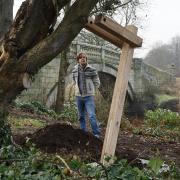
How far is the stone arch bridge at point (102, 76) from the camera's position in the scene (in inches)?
975

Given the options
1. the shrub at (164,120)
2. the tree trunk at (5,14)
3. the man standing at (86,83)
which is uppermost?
the tree trunk at (5,14)

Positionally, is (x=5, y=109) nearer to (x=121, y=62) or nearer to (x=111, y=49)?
(x=121, y=62)

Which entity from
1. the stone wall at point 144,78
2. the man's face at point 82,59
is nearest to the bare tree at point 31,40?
the man's face at point 82,59

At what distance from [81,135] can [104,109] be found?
889 centimetres

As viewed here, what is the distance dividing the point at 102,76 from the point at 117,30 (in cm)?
2646

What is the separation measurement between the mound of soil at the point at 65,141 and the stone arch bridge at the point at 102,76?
11079 millimetres

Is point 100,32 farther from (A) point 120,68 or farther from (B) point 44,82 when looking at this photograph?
(B) point 44,82

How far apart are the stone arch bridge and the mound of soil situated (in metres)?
11.1

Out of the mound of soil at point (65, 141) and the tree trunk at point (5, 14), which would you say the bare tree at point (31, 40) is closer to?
the mound of soil at point (65, 141)

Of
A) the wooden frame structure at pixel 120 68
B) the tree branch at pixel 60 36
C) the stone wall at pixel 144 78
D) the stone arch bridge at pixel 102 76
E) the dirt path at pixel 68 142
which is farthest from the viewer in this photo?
the stone wall at pixel 144 78

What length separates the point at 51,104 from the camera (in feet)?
81.4

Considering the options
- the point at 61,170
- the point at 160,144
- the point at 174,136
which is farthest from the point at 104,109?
the point at 61,170

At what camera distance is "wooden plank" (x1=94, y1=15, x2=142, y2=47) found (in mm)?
5375

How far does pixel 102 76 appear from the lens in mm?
32031
